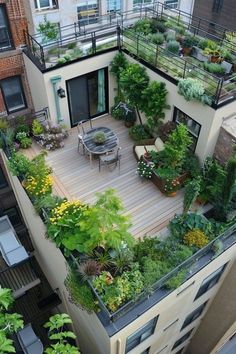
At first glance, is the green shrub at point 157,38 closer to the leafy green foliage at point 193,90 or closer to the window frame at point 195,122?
the window frame at point 195,122

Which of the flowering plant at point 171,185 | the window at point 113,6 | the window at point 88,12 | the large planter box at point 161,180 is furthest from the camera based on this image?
the window at point 113,6

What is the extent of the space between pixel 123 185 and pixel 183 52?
6.64m

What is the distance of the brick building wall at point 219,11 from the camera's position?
25.3 m

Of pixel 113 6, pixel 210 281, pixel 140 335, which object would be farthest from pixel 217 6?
pixel 140 335

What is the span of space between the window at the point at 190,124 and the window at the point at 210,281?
439 cm

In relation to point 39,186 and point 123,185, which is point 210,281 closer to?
point 123,185

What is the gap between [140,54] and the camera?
1326 centimetres

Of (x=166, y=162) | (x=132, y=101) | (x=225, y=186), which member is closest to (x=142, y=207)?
(x=166, y=162)

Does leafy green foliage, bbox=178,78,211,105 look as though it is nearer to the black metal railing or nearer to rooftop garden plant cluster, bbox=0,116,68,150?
the black metal railing

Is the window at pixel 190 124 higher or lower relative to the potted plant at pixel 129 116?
higher

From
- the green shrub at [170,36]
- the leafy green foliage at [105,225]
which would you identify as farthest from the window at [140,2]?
the leafy green foliage at [105,225]

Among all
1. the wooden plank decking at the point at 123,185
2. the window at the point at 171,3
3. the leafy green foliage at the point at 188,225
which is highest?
the window at the point at 171,3

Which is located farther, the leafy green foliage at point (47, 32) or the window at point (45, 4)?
the window at point (45, 4)

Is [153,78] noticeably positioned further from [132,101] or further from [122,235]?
[122,235]
